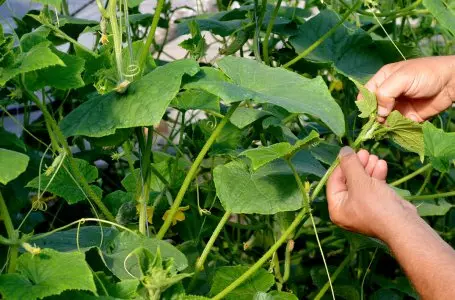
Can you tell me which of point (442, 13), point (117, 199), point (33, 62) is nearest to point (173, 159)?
point (117, 199)

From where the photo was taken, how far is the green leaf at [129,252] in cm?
110

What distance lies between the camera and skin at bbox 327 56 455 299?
3.35 feet

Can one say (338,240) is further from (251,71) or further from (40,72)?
(40,72)

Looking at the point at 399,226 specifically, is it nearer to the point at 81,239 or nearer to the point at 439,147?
the point at 439,147

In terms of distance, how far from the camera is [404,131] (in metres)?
1.21

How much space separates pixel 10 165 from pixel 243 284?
1.41 ft

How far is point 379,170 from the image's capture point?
1.20 meters

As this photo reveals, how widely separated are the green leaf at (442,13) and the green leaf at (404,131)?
0.28 m

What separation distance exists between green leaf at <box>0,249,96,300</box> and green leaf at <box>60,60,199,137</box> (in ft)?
0.60

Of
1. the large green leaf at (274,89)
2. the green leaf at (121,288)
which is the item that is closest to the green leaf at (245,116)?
the large green leaf at (274,89)

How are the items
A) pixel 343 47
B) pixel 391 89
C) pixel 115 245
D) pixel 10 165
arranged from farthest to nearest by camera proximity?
pixel 343 47 < pixel 391 89 < pixel 115 245 < pixel 10 165

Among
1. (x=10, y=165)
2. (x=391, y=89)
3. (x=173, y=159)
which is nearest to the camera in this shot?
(x=10, y=165)

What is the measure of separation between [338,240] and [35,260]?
3.51 feet

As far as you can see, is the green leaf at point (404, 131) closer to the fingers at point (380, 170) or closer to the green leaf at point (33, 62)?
the fingers at point (380, 170)
